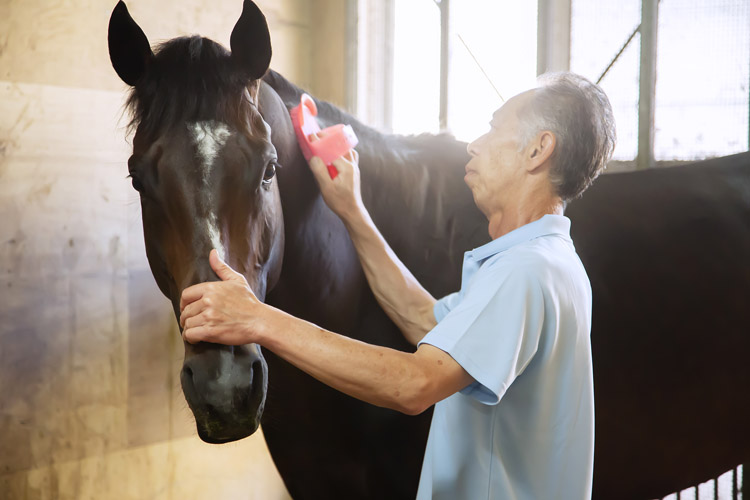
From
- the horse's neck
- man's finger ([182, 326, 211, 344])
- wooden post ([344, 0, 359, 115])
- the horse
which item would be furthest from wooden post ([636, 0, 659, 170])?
man's finger ([182, 326, 211, 344])

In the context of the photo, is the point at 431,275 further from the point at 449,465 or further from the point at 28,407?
the point at 28,407

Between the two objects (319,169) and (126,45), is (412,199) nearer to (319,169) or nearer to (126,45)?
(319,169)

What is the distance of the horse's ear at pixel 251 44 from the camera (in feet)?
3.94

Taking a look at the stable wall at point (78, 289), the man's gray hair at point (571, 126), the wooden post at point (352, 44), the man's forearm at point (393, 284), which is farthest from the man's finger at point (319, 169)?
the wooden post at point (352, 44)

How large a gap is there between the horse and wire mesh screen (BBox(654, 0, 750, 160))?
0.35m

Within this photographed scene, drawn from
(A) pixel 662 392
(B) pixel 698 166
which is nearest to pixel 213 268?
(A) pixel 662 392

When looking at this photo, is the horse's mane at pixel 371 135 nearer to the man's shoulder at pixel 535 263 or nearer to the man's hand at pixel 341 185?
Answer: the man's hand at pixel 341 185

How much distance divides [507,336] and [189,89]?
0.73 m

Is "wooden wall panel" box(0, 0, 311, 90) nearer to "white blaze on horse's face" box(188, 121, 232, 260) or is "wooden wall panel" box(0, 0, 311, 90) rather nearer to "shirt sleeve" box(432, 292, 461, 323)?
"white blaze on horse's face" box(188, 121, 232, 260)

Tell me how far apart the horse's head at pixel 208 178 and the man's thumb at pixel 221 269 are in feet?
0.06

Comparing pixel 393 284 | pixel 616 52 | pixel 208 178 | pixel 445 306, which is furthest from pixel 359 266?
pixel 616 52

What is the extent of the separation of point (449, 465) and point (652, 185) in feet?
4.22

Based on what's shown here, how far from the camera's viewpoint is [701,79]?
2236mm

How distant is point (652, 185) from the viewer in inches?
73.0
